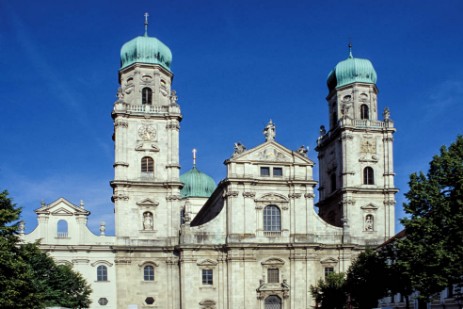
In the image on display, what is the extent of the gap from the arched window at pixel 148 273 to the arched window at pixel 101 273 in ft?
10.7

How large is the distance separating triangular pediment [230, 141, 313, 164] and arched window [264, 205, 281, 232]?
4.26m

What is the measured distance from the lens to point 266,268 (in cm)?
6006

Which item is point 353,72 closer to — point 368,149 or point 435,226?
point 368,149

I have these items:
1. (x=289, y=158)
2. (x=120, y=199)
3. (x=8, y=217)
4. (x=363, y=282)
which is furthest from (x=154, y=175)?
(x=8, y=217)

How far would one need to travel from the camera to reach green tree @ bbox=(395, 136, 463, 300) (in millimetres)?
34375

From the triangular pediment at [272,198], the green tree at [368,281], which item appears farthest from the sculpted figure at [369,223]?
the green tree at [368,281]

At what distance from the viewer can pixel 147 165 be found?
201ft

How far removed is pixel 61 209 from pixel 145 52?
52.9 feet

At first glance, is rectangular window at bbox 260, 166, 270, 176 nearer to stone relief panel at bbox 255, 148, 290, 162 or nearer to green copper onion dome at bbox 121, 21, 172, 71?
stone relief panel at bbox 255, 148, 290, 162

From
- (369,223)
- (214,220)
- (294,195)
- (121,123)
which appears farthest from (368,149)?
(121,123)

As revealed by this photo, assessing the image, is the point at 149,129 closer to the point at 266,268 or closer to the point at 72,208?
the point at 72,208

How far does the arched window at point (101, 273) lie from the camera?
58531 mm

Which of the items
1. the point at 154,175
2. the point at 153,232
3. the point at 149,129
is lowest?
the point at 153,232

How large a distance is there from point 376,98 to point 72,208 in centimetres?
3038
